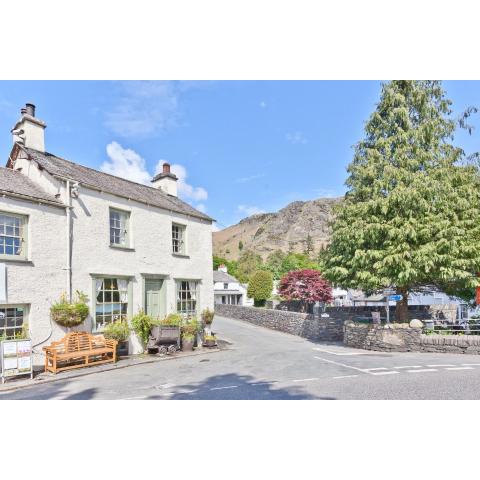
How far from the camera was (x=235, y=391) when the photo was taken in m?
8.27

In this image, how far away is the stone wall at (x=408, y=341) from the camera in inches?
540

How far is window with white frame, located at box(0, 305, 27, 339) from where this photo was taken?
1054 centimetres

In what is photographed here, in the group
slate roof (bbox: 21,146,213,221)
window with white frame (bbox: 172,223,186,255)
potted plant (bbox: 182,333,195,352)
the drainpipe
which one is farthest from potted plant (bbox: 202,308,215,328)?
the drainpipe

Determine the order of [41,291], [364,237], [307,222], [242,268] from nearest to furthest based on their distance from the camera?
[41,291] < [364,237] < [242,268] < [307,222]

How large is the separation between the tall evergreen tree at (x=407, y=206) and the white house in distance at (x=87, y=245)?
23.1ft

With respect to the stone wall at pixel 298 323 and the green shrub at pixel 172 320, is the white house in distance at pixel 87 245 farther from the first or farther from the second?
the stone wall at pixel 298 323

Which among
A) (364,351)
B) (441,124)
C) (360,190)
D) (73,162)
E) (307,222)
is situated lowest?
(364,351)

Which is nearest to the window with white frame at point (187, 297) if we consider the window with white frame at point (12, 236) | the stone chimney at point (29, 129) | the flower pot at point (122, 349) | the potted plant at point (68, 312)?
the flower pot at point (122, 349)

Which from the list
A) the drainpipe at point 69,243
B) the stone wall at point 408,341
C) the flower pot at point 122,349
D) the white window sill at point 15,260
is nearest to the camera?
the white window sill at point 15,260

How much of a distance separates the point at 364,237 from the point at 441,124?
623 cm

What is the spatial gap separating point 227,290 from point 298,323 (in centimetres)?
2425

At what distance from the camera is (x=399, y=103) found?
610 inches
